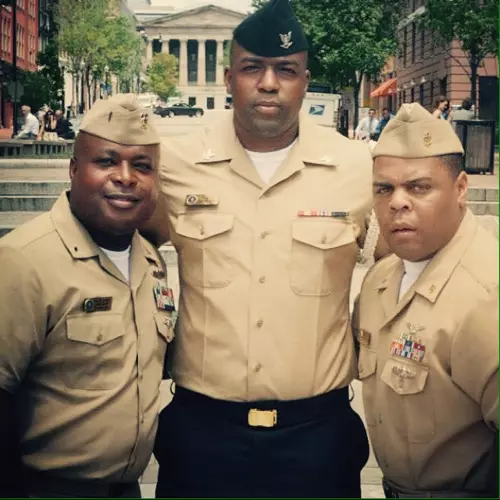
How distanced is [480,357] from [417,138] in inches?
24.4

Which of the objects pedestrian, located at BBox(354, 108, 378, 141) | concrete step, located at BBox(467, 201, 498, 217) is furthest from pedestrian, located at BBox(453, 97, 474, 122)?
concrete step, located at BBox(467, 201, 498, 217)

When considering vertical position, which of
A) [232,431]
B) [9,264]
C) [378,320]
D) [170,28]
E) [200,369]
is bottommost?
[232,431]

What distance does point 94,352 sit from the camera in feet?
7.91

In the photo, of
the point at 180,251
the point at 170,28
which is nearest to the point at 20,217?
the point at 180,251

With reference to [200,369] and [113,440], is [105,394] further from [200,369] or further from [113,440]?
[200,369]

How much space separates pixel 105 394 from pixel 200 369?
0.46 m

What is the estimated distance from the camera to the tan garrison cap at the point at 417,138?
2.31m

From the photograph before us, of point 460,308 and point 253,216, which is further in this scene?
point 253,216

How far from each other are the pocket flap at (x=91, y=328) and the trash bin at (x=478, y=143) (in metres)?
13.3

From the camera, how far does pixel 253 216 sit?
285cm

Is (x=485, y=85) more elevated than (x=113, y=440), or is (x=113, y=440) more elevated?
(x=485, y=85)

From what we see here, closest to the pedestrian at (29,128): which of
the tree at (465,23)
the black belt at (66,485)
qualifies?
the tree at (465,23)

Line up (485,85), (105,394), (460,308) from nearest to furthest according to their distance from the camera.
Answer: (460,308) < (105,394) < (485,85)

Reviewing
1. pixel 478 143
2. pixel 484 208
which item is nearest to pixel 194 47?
pixel 478 143
